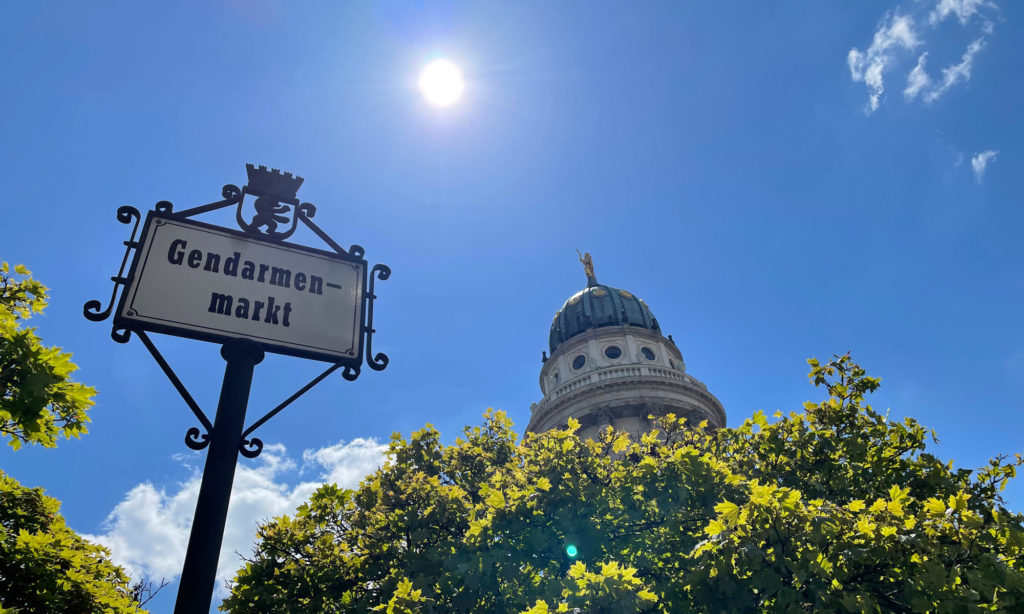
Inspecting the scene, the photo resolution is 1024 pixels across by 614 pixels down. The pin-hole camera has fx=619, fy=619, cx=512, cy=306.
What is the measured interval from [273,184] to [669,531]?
35.5ft

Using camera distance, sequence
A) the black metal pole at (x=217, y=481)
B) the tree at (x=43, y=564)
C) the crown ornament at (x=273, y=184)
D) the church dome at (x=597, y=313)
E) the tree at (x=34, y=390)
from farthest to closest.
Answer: the church dome at (x=597, y=313)
the tree at (x=43, y=564)
the tree at (x=34, y=390)
the crown ornament at (x=273, y=184)
the black metal pole at (x=217, y=481)

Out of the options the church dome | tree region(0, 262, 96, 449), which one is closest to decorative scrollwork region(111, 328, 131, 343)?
tree region(0, 262, 96, 449)

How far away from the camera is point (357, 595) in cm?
1553

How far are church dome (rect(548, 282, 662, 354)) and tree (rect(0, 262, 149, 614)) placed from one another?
122ft

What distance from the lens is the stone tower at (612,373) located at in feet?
128

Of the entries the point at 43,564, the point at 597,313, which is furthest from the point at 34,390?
the point at 597,313

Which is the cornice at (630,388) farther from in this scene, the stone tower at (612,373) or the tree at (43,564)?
the tree at (43,564)

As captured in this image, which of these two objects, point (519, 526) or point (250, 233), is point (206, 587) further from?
point (519, 526)

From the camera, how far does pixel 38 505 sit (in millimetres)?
12539

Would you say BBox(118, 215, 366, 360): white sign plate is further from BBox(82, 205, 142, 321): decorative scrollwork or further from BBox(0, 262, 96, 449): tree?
BBox(0, 262, 96, 449): tree

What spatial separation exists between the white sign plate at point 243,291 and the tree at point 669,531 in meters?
6.43

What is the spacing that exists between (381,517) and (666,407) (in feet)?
84.8

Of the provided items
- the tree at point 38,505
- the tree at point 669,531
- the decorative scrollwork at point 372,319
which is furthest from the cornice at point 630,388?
the decorative scrollwork at point 372,319

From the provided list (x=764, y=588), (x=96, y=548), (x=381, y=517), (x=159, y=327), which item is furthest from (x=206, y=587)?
(x=381, y=517)
